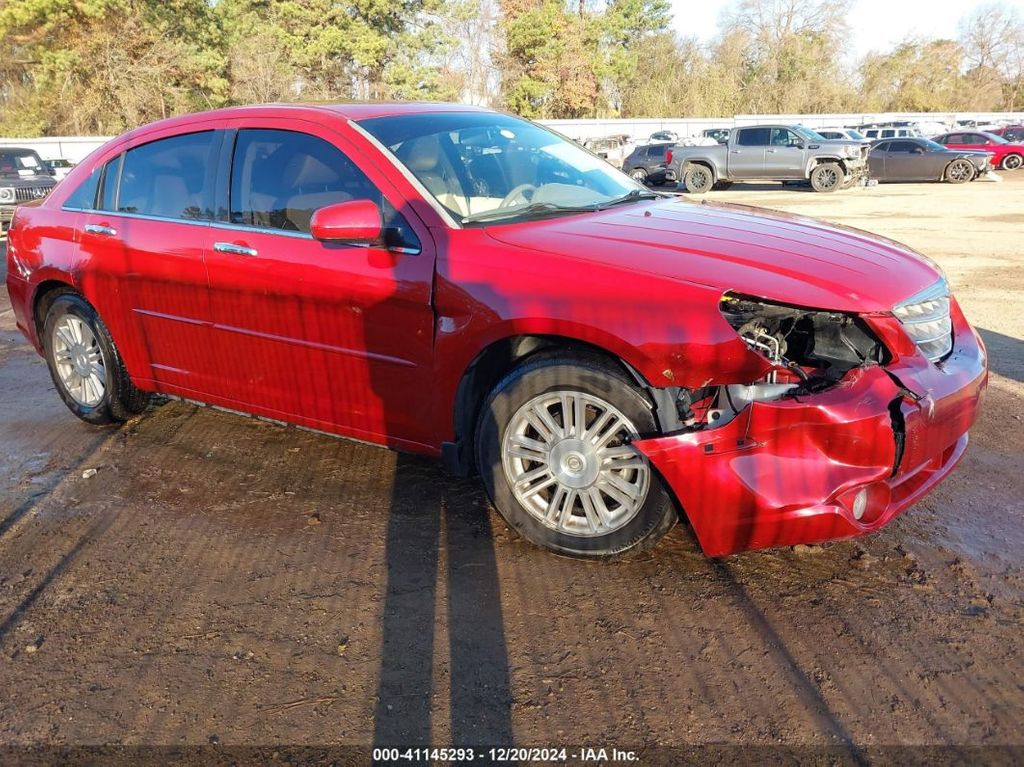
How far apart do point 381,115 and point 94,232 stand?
6.13 ft

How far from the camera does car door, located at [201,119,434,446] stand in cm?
354

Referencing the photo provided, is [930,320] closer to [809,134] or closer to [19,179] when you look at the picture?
[19,179]

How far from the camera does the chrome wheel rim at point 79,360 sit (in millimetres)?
5004

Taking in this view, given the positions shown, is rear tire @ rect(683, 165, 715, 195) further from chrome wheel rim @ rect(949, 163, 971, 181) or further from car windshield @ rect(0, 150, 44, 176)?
car windshield @ rect(0, 150, 44, 176)

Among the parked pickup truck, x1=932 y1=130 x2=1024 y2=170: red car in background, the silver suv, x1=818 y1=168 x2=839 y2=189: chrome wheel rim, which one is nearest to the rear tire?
the parked pickup truck

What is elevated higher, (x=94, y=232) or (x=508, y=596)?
(x=94, y=232)

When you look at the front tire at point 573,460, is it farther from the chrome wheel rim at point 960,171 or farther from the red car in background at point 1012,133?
the red car in background at point 1012,133

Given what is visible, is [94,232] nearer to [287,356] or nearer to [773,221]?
[287,356]

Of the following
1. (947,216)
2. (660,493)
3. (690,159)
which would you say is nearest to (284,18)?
(690,159)

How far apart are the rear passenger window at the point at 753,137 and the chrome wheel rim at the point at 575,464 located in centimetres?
2276

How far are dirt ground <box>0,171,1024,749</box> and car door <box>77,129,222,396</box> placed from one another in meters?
0.64

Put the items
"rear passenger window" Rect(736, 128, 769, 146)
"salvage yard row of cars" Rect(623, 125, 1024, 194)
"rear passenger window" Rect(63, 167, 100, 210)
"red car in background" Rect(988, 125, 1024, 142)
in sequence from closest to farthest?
"rear passenger window" Rect(63, 167, 100, 210)
"salvage yard row of cars" Rect(623, 125, 1024, 194)
"rear passenger window" Rect(736, 128, 769, 146)
"red car in background" Rect(988, 125, 1024, 142)

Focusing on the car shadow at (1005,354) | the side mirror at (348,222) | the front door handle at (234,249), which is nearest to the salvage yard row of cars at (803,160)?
the car shadow at (1005,354)

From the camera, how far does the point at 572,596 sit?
3.11 metres
